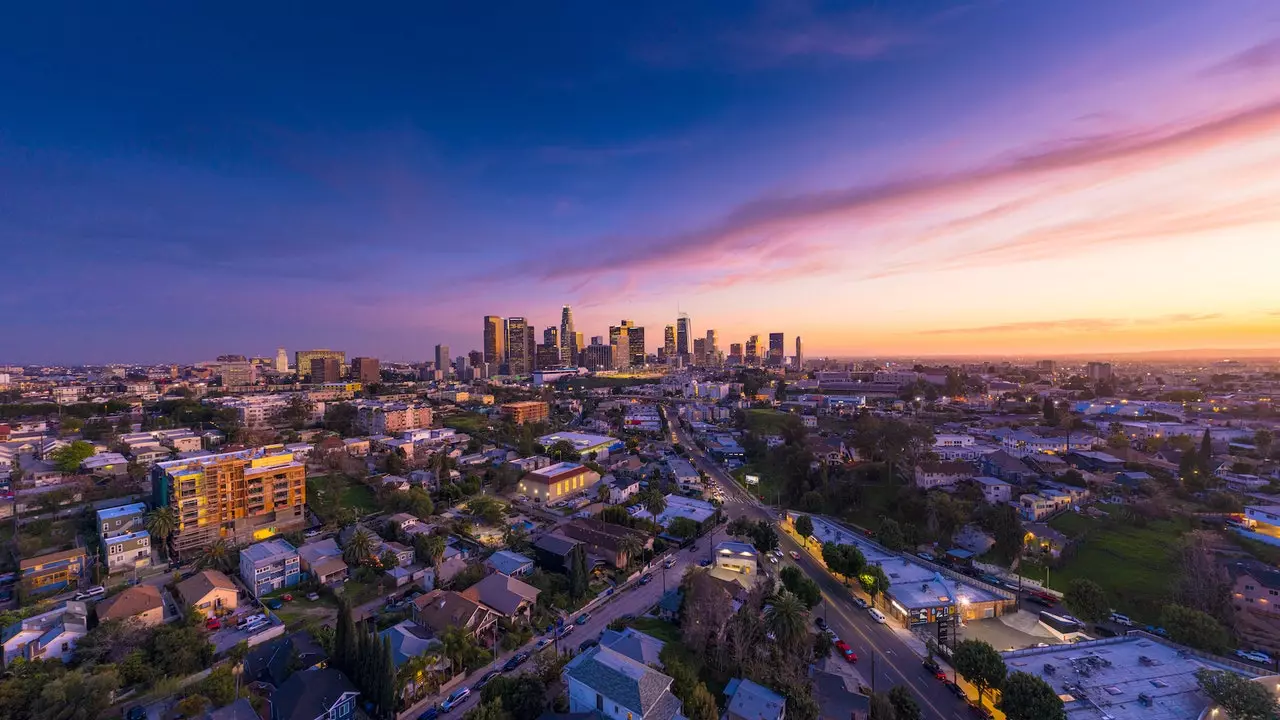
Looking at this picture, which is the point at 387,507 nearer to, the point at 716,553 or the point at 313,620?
the point at 313,620

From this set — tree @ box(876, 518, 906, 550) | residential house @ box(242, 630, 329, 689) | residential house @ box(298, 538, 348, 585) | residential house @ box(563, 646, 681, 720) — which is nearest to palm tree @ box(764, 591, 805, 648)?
residential house @ box(563, 646, 681, 720)

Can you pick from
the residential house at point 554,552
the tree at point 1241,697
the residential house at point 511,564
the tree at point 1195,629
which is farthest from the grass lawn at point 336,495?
the tree at point 1195,629

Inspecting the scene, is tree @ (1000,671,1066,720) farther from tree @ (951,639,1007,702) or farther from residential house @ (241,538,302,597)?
residential house @ (241,538,302,597)

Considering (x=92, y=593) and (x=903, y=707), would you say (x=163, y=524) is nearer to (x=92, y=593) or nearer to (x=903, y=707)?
(x=92, y=593)

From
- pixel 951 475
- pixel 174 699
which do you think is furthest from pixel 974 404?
pixel 174 699

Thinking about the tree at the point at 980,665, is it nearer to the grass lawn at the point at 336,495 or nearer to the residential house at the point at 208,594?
the residential house at the point at 208,594

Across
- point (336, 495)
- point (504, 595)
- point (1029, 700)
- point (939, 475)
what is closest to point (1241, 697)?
point (1029, 700)
